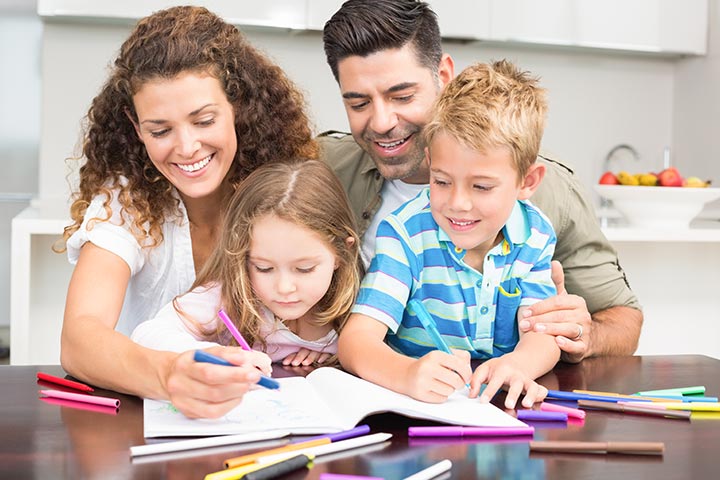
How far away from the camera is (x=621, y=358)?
4.98ft

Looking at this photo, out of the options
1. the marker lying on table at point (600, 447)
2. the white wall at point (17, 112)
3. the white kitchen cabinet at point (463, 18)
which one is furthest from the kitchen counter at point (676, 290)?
the white wall at point (17, 112)

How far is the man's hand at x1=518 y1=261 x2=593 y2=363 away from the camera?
143cm

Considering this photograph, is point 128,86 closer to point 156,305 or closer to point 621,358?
point 156,305

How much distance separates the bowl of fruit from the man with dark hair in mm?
1059

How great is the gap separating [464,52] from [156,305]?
112 inches

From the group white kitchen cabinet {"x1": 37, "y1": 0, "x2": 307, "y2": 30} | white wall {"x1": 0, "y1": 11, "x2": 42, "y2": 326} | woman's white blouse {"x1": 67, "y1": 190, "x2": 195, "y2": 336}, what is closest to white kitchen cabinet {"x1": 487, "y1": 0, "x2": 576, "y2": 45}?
white kitchen cabinet {"x1": 37, "y1": 0, "x2": 307, "y2": 30}

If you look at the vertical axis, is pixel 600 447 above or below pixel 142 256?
below

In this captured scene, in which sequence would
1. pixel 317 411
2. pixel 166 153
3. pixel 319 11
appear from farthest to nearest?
pixel 319 11 → pixel 166 153 → pixel 317 411

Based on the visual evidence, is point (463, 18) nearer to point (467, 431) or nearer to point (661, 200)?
point (661, 200)

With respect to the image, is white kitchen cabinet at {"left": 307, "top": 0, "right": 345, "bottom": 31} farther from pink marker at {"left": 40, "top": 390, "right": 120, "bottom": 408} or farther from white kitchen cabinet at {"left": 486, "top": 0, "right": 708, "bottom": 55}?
pink marker at {"left": 40, "top": 390, "right": 120, "bottom": 408}

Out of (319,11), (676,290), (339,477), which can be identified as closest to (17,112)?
(319,11)

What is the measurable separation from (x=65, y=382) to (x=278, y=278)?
13.8 inches

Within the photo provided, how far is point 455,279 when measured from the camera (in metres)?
1.47

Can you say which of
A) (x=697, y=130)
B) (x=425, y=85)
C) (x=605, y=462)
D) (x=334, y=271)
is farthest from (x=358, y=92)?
(x=697, y=130)
